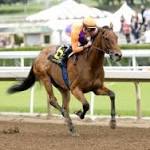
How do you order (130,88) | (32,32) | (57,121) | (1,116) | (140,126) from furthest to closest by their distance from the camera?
(32,32) < (130,88) < (1,116) < (57,121) < (140,126)

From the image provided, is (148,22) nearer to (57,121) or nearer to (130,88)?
(130,88)

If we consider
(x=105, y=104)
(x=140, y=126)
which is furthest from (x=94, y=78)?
(x=105, y=104)

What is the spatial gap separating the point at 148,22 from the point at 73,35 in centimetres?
1969

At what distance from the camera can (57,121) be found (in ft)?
36.2

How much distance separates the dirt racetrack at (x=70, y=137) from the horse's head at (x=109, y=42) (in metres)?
1.01

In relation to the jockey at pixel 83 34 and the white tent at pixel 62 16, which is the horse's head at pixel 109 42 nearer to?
the jockey at pixel 83 34

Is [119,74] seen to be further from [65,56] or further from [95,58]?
[95,58]

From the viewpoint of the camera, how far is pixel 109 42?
8531mm

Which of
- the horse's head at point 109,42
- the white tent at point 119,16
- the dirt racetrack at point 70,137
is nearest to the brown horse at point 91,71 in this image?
the horse's head at point 109,42

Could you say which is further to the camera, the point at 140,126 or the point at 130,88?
the point at 130,88

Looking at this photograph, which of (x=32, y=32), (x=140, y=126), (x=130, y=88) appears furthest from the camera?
(x=32, y=32)

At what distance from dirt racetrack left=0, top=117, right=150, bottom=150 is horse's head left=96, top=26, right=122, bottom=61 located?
3.32 ft

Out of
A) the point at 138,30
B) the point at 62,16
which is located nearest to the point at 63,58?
the point at 138,30

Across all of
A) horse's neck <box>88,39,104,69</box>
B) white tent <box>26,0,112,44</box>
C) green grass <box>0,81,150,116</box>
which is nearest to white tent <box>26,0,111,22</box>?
white tent <box>26,0,112,44</box>
